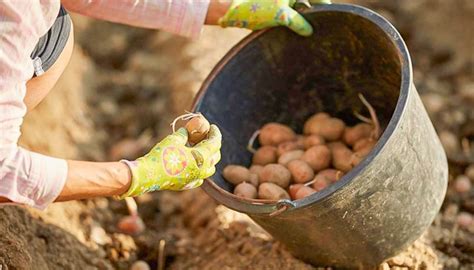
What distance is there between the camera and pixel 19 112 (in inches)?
58.0

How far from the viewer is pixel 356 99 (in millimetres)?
2096

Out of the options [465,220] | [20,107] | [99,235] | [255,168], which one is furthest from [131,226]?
[465,220]

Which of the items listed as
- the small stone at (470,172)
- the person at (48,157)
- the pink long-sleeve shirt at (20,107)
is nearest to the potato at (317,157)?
the person at (48,157)

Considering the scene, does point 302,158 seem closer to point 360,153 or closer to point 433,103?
point 360,153

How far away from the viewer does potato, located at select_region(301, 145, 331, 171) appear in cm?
196

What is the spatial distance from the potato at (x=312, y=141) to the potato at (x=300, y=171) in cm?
10

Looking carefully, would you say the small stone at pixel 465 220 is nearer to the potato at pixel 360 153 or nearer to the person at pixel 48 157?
the potato at pixel 360 153

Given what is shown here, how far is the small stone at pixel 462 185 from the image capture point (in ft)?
7.22

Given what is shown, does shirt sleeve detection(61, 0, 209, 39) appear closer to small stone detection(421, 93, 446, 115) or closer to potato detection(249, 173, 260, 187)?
potato detection(249, 173, 260, 187)

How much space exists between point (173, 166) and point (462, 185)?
1.01 metres

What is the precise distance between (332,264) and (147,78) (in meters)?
1.26

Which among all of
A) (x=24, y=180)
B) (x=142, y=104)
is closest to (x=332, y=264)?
(x=24, y=180)

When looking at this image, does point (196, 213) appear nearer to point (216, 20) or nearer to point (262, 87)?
point (262, 87)

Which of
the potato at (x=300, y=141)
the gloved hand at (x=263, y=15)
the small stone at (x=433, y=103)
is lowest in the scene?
the small stone at (x=433, y=103)
